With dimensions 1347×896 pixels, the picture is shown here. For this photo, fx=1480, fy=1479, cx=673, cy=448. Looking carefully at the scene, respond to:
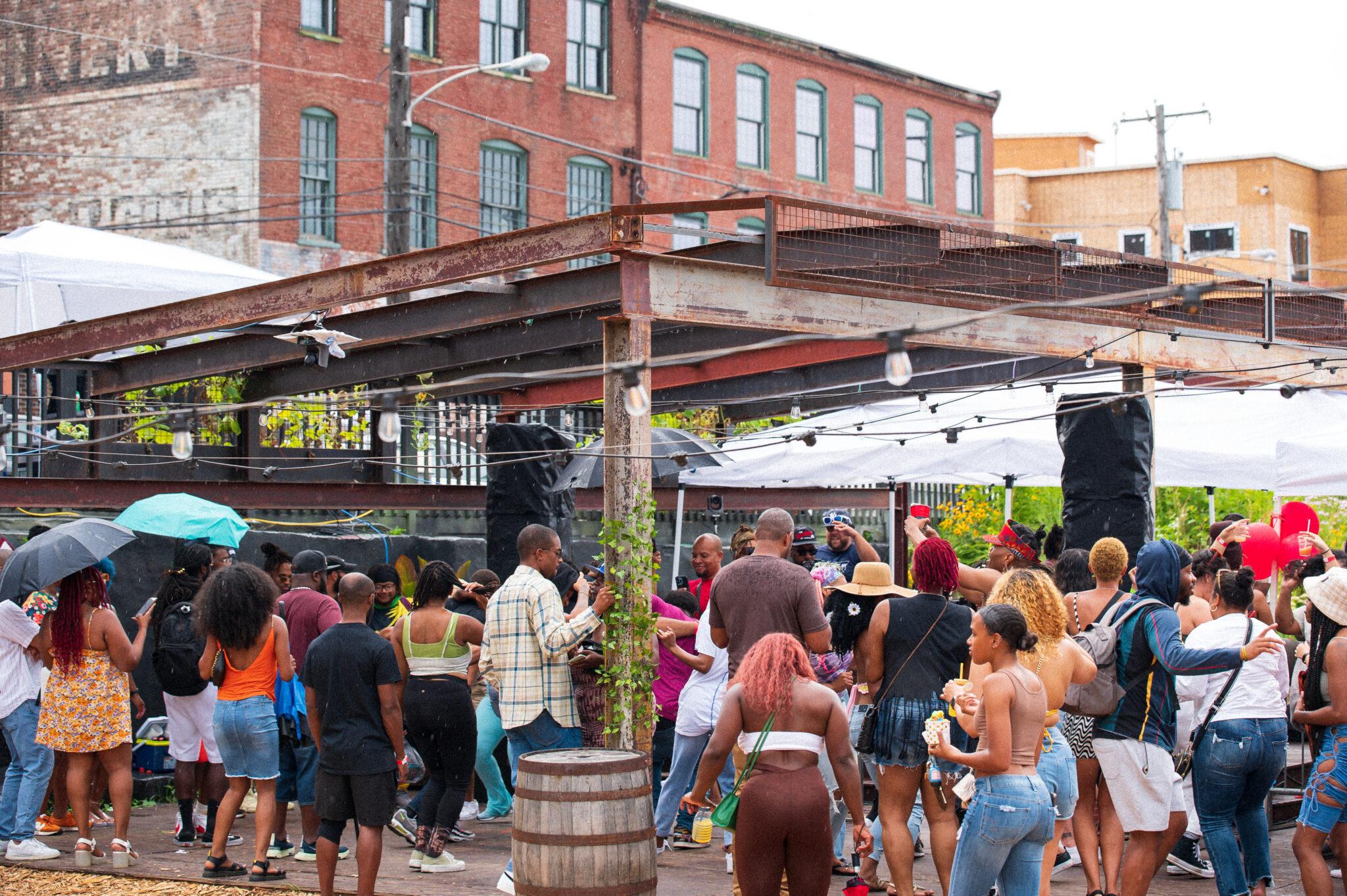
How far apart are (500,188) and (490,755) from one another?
23.9m

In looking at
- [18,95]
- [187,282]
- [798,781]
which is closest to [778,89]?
[18,95]

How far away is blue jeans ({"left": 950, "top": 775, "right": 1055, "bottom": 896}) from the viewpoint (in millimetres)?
6262

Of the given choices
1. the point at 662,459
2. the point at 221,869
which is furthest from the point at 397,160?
the point at 221,869

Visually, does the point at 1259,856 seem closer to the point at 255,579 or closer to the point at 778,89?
the point at 255,579

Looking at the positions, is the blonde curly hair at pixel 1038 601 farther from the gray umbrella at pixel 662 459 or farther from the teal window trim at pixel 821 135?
the teal window trim at pixel 821 135

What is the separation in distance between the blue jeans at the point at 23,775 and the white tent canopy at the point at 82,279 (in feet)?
19.9

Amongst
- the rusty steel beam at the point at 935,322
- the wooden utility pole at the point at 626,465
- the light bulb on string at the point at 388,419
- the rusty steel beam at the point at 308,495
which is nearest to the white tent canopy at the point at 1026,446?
the rusty steel beam at the point at 935,322

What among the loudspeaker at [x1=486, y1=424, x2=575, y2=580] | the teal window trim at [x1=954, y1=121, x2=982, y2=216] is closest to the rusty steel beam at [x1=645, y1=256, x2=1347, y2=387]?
the loudspeaker at [x1=486, y1=424, x2=575, y2=580]

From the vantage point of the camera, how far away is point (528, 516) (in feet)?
40.6

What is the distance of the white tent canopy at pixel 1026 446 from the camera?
1362 centimetres

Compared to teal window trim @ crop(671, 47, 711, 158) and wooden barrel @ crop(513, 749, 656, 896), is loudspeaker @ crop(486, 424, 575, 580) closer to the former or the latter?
wooden barrel @ crop(513, 749, 656, 896)

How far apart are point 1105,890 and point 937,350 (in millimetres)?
6977

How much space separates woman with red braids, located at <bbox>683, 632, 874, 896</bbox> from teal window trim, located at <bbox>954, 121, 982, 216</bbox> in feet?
120

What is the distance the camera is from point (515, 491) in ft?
40.8
